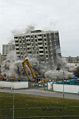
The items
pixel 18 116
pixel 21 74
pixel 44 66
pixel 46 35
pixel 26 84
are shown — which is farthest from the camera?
pixel 46 35

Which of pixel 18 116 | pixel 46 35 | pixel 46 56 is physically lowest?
pixel 18 116

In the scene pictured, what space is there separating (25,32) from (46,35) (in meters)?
16.9

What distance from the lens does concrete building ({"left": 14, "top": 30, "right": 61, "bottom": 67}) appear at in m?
154

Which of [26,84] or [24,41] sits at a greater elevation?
[24,41]

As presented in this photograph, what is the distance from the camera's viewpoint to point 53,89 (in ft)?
238

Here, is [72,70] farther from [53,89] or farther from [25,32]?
[53,89]

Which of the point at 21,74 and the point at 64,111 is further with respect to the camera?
the point at 21,74

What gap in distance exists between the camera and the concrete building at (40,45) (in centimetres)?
15362

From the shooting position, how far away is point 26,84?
84.6 metres

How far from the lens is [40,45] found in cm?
15762

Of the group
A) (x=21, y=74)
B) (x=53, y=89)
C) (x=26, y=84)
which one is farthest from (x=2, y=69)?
(x=53, y=89)

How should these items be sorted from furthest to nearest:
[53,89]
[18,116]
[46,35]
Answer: [46,35] → [53,89] → [18,116]

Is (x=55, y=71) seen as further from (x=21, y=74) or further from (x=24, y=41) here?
(x=24, y=41)

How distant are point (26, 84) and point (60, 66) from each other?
2600 inches
